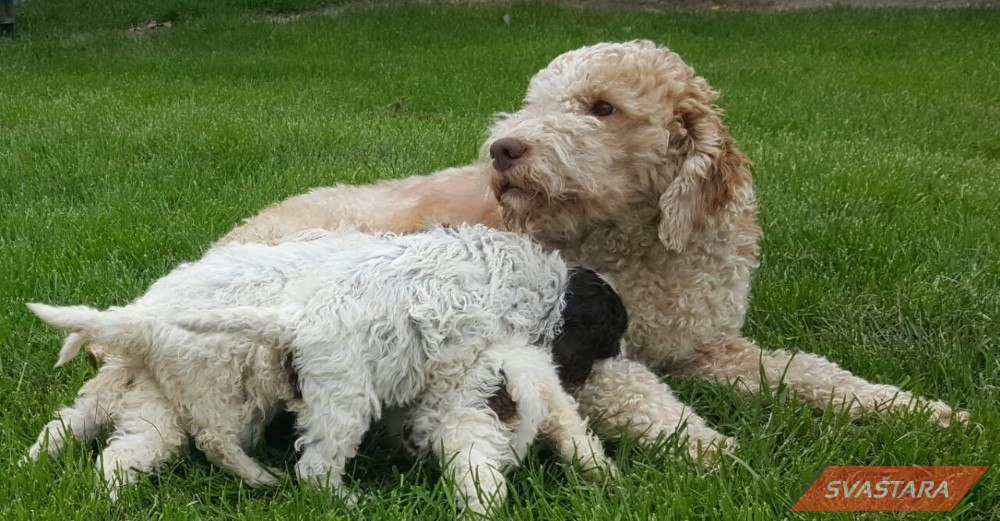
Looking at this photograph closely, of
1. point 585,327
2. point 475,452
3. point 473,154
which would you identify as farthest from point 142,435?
point 473,154

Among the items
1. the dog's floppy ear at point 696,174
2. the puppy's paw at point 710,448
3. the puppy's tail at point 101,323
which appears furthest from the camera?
the dog's floppy ear at point 696,174

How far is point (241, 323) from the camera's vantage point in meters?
2.64

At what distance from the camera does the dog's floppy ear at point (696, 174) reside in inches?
135

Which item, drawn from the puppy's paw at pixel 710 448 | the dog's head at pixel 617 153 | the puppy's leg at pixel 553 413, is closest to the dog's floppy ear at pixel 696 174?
the dog's head at pixel 617 153

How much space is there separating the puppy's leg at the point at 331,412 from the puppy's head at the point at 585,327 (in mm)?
780

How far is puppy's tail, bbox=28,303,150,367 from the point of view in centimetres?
268

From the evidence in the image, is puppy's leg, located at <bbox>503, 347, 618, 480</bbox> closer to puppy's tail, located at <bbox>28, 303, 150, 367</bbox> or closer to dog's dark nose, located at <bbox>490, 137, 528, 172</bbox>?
dog's dark nose, located at <bbox>490, 137, 528, 172</bbox>

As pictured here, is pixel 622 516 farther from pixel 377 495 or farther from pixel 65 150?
pixel 65 150

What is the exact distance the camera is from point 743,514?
2.41 metres

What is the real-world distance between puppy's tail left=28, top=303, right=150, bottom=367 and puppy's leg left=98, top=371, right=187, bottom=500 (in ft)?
0.62

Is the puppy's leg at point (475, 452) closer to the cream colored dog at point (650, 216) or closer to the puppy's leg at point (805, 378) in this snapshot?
the cream colored dog at point (650, 216)

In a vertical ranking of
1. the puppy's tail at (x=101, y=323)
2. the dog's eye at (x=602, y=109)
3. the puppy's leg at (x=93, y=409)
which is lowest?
the puppy's leg at (x=93, y=409)

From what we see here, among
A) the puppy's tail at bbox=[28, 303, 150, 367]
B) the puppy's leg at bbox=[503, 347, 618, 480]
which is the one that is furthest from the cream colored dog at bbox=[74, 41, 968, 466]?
the puppy's tail at bbox=[28, 303, 150, 367]

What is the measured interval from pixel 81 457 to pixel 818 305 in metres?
3.22
